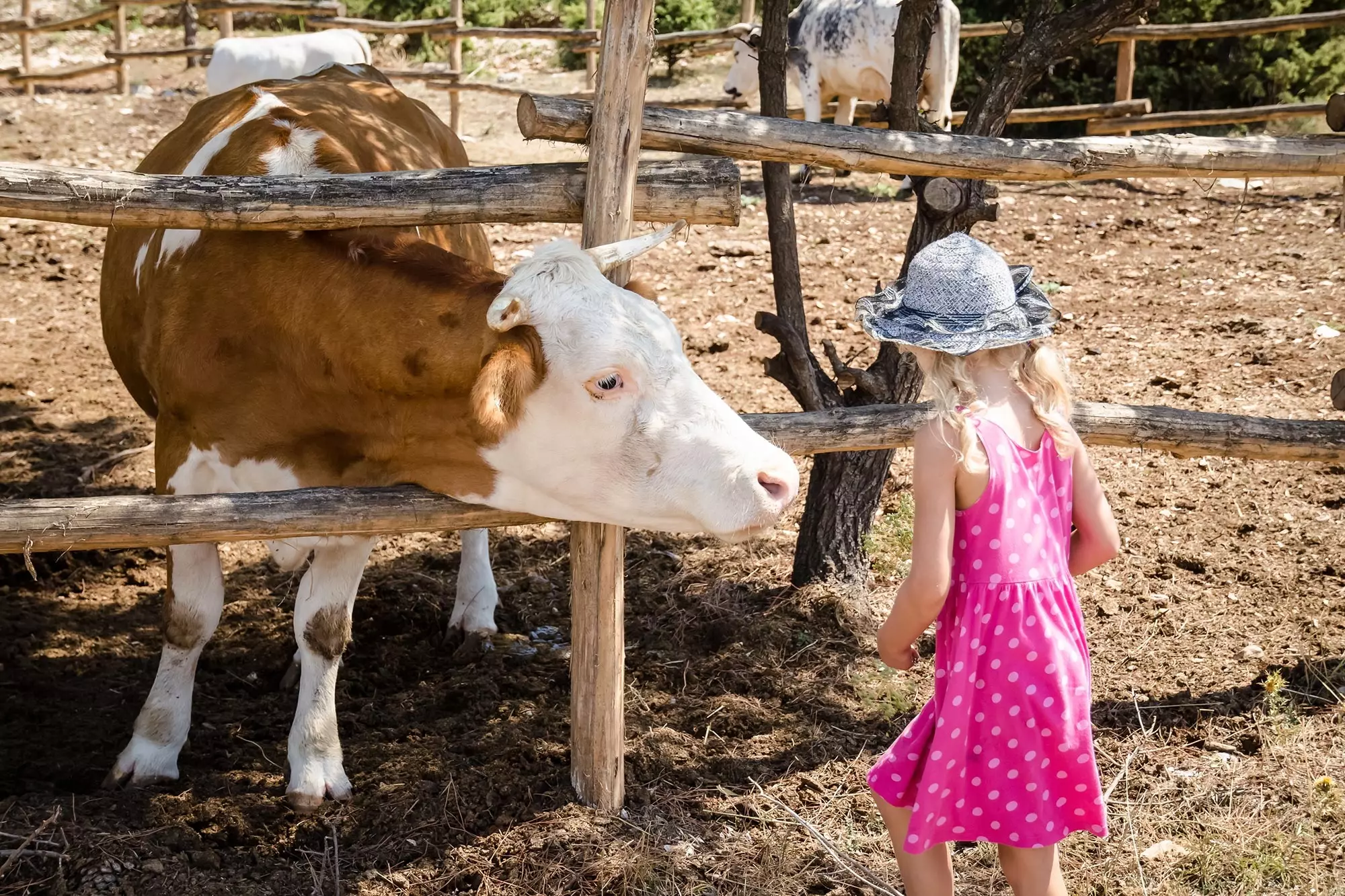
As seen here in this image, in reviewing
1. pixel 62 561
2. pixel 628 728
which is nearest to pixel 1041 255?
pixel 628 728

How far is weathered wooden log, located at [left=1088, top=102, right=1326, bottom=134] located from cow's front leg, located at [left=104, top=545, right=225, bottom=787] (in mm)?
10223

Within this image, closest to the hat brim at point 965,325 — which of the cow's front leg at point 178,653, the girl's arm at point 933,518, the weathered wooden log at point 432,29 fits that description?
the girl's arm at point 933,518

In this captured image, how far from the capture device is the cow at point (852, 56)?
37.3 ft

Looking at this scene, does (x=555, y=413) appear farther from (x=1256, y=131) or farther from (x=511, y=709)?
(x=1256, y=131)

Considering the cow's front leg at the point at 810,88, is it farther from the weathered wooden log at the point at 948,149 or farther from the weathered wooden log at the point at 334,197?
the weathered wooden log at the point at 334,197

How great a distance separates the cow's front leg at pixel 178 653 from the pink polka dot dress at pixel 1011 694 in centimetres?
217

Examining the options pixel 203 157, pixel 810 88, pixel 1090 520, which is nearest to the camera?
pixel 1090 520

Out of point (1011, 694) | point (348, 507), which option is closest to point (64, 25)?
point (348, 507)

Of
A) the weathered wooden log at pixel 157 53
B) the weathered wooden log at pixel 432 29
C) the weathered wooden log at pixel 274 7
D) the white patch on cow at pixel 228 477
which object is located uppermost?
the weathered wooden log at pixel 274 7

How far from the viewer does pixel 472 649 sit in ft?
13.7

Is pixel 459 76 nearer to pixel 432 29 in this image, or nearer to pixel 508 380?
pixel 432 29

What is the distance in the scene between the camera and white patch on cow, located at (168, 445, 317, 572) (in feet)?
10.6

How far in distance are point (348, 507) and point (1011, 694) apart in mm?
1570

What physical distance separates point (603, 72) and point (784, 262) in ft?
5.22
